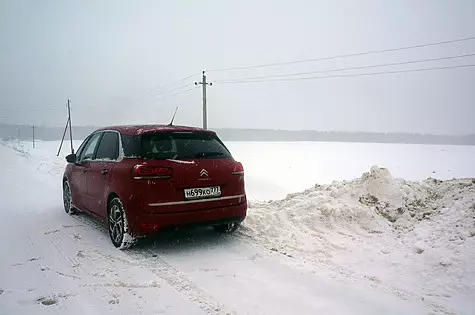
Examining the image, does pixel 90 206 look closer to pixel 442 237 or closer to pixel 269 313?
pixel 269 313

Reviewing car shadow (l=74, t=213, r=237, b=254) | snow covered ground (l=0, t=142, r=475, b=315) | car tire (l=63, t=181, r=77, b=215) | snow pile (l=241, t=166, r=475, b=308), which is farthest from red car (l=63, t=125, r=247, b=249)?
car tire (l=63, t=181, r=77, b=215)

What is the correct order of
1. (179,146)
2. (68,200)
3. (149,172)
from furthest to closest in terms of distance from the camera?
(68,200)
(179,146)
(149,172)

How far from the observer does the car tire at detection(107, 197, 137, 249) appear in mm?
4188

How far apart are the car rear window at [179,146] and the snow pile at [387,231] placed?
59.8 inches

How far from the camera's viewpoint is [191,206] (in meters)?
4.12

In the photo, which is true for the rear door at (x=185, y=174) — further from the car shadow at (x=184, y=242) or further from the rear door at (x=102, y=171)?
the rear door at (x=102, y=171)

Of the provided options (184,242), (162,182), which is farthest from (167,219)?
(184,242)

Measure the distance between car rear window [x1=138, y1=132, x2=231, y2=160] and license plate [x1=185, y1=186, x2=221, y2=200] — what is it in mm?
446

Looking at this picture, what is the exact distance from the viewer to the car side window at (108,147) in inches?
184

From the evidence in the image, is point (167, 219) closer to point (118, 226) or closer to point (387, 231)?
point (118, 226)

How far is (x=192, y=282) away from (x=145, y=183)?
1.32m

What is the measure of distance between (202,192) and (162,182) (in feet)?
1.80

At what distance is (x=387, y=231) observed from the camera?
16.4 feet

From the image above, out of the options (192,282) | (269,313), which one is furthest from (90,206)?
(269,313)
